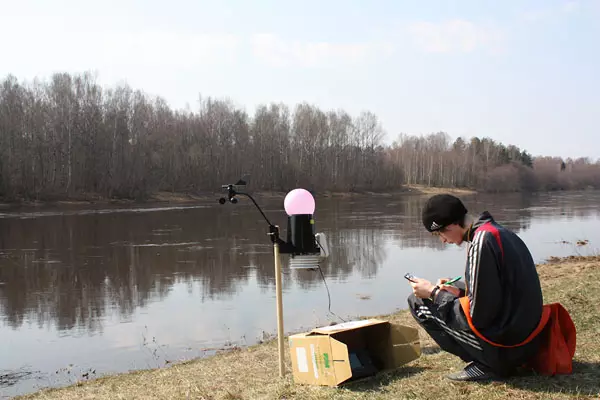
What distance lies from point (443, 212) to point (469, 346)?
883 millimetres

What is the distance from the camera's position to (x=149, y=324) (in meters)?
10.2

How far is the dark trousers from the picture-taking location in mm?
3416

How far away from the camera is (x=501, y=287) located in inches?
129

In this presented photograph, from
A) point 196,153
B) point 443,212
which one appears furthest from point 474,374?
point 196,153

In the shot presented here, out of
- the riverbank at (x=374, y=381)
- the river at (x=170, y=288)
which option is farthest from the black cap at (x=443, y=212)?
the river at (x=170, y=288)

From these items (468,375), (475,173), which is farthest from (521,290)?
(475,173)

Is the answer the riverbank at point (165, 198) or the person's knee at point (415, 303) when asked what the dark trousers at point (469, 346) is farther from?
the riverbank at point (165, 198)

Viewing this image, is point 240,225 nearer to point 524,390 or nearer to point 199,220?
point 199,220

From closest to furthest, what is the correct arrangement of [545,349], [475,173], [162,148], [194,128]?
[545,349]
[162,148]
[194,128]
[475,173]

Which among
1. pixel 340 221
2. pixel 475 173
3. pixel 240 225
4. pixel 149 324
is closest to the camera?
pixel 149 324

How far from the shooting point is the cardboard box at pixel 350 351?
4074mm

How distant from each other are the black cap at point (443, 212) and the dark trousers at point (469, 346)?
57 cm

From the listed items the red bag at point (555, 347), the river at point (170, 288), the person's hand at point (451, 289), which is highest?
the person's hand at point (451, 289)

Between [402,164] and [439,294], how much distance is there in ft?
312
